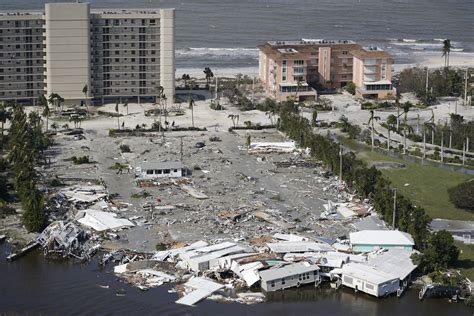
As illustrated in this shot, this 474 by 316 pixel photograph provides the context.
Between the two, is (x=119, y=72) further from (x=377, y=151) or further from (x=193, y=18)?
(x=193, y=18)

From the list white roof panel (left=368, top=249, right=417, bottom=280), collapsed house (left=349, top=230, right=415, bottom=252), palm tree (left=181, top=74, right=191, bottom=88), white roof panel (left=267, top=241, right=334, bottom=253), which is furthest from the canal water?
palm tree (left=181, top=74, right=191, bottom=88)

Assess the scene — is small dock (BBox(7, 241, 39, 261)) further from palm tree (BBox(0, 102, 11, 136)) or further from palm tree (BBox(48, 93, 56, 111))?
palm tree (BBox(48, 93, 56, 111))

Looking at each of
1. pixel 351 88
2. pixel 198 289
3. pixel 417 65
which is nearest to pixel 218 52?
pixel 417 65

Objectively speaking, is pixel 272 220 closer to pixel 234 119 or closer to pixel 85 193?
pixel 85 193

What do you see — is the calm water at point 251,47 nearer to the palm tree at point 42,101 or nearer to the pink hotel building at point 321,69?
the pink hotel building at point 321,69

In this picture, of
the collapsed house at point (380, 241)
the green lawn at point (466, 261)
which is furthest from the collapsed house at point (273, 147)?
the green lawn at point (466, 261)

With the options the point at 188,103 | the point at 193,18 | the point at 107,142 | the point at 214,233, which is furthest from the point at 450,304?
the point at 193,18
